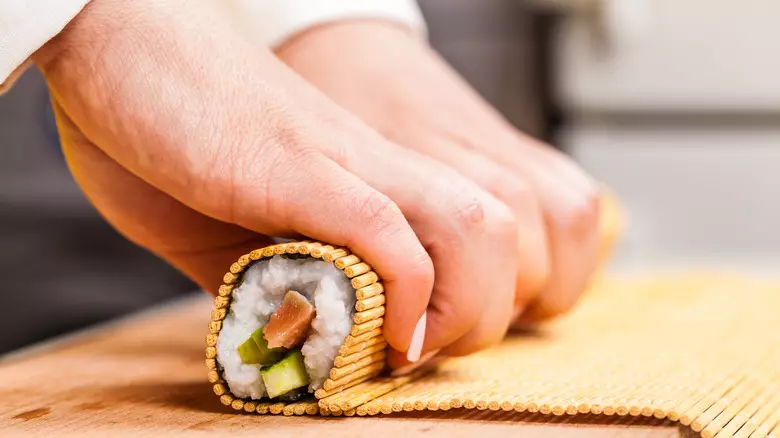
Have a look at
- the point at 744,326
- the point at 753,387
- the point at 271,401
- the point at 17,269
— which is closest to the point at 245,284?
the point at 271,401

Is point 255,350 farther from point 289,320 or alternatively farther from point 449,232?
point 449,232

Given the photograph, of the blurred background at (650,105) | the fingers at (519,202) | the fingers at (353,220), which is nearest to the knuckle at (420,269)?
the fingers at (353,220)

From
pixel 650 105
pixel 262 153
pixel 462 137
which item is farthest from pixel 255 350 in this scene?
pixel 650 105

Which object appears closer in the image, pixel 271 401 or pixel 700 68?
pixel 271 401

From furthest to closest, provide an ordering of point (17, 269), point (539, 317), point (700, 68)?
point (700, 68)
point (17, 269)
point (539, 317)

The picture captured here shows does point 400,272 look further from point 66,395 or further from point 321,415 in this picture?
point 66,395

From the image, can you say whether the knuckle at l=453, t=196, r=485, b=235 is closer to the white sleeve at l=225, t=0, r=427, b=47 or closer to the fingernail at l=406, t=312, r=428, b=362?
the fingernail at l=406, t=312, r=428, b=362

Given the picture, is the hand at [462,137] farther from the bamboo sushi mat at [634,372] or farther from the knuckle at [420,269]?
the knuckle at [420,269]
